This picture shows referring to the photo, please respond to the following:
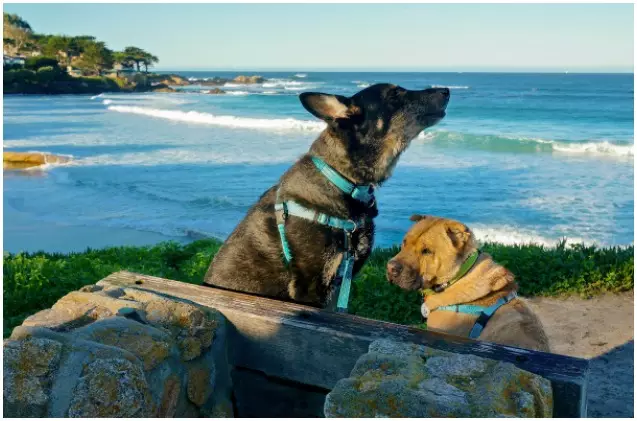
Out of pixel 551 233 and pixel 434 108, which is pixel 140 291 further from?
pixel 551 233

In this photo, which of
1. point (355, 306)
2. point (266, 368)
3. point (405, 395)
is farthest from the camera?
point (355, 306)

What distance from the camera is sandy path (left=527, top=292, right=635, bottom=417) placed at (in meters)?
4.61

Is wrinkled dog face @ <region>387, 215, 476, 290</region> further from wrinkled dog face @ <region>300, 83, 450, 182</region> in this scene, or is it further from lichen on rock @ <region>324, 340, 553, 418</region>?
lichen on rock @ <region>324, 340, 553, 418</region>

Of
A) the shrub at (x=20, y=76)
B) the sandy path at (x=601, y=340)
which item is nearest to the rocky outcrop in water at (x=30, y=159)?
the sandy path at (x=601, y=340)

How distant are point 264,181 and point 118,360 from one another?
560 inches

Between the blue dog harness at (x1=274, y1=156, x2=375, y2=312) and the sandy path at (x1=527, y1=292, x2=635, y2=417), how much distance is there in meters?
2.38

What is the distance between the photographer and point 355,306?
6262 mm

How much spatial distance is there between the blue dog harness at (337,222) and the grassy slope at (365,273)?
2630mm

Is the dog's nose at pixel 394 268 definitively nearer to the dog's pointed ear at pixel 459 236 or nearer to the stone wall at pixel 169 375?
the dog's pointed ear at pixel 459 236

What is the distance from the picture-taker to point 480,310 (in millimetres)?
3887

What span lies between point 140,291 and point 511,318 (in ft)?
7.70

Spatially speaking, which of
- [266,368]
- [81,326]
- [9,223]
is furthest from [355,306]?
[9,223]

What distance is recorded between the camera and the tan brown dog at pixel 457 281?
375cm

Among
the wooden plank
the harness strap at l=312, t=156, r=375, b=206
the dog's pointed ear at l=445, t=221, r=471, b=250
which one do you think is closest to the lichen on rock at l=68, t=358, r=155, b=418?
the wooden plank
